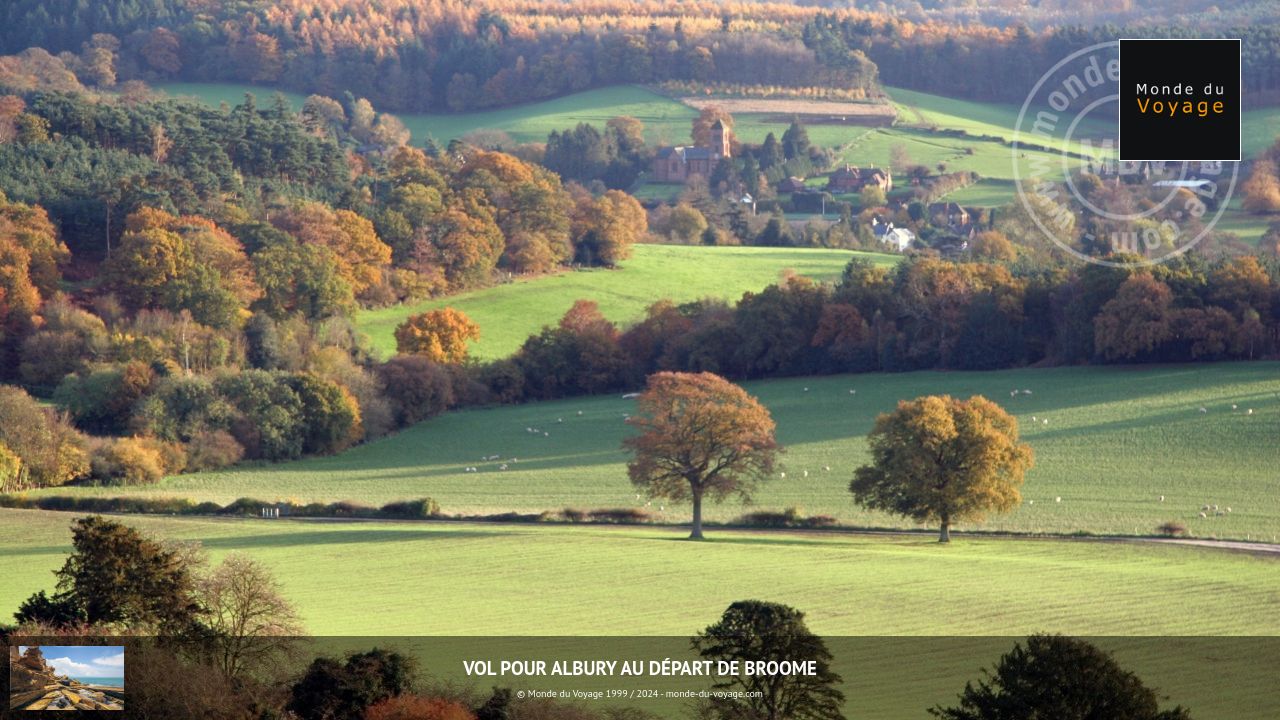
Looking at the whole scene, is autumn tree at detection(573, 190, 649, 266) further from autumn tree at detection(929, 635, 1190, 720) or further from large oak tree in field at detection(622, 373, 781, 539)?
autumn tree at detection(929, 635, 1190, 720)

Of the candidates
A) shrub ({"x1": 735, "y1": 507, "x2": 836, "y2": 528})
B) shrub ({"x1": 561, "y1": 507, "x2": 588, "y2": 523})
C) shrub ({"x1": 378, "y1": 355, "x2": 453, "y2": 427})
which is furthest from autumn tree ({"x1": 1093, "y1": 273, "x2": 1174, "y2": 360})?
shrub ({"x1": 561, "y1": 507, "x2": 588, "y2": 523})

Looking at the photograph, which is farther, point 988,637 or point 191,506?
point 191,506

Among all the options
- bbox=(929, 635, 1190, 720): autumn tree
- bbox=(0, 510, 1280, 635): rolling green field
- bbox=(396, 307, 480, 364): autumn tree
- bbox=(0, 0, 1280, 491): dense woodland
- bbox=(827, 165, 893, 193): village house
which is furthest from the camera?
bbox=(827, 165, 893, 193): village house

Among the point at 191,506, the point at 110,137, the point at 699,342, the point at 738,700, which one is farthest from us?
the point at 110,137

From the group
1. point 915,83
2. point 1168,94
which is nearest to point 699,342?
point 1168,94

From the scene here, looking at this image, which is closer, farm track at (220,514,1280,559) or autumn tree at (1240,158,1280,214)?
farm track at (220,514,1280,559)

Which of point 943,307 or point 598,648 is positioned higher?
point 943,307

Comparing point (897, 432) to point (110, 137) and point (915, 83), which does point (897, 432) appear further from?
point (915, 83)

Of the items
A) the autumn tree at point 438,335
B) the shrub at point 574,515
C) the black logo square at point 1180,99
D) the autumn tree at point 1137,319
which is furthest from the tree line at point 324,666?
the autumn tree at point 438,335
